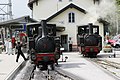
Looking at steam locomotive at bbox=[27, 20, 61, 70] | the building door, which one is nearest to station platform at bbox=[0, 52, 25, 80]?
steam locomotive at bbox=[27, 20, 61, 70]

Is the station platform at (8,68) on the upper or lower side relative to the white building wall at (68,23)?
lower

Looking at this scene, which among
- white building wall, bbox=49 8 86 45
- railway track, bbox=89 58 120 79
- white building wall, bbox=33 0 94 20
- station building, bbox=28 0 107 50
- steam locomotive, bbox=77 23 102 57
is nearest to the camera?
railway track, bbox=89 58 120 79

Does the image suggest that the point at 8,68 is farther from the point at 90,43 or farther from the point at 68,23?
the point at 68,23

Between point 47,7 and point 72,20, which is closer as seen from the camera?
point 72,20

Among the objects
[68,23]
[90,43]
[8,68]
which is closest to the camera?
[8,68]

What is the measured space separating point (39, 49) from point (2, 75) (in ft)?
11.3

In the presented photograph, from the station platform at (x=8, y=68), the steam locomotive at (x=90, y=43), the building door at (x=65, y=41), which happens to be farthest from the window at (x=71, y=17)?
the station platform at (x=8, y=68)

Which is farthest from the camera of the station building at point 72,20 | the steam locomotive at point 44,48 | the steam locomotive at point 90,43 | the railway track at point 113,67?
the station building at point 72,20

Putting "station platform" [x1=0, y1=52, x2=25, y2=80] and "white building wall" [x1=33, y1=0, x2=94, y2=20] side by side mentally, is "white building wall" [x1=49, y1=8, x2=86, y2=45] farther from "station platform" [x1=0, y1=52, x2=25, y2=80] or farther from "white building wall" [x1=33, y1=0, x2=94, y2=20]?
"station platform" [x1=0, y1=52, x2=25, y2=80]

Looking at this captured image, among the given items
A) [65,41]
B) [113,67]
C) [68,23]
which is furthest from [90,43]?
[68,23]

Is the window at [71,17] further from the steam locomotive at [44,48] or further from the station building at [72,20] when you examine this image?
the steam locomotive at [44,48]

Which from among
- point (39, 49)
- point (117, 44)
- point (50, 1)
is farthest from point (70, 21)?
point (39, 49)

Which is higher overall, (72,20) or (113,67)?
(72,20)

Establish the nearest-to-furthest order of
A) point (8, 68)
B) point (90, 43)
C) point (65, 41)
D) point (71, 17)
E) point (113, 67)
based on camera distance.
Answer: point (8, 68), point (113, 67), point (90, 43), point (65, 41), point (71, 17)
